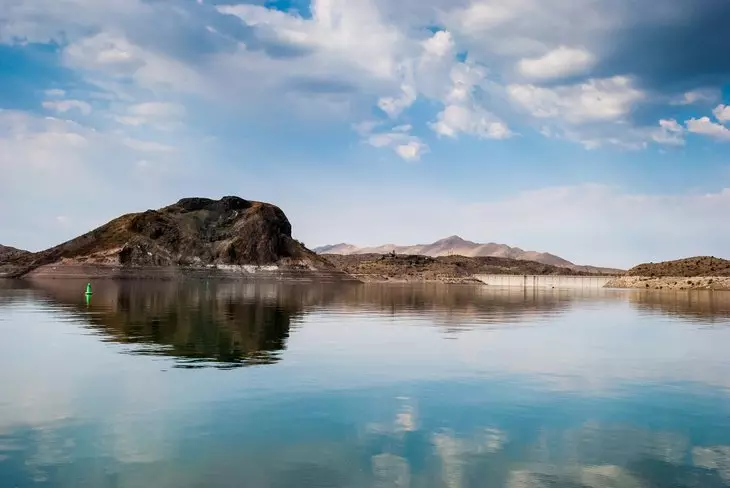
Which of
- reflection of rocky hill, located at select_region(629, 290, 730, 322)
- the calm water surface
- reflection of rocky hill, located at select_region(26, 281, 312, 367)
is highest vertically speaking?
reflection of rocky hill, located at select_region(629, 290, 730, 322)

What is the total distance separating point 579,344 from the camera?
54.3 meters

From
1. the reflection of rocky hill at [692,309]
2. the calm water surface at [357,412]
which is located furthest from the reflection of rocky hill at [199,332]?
the reflection of rocky hill at [692,309]

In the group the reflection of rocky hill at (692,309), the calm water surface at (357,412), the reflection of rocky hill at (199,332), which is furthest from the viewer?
the reflection of rocky hill at (692,309)

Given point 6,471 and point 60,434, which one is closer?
point 6,471

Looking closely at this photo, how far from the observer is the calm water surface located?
19.0 metres

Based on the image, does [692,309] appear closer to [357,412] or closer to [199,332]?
[199,332]

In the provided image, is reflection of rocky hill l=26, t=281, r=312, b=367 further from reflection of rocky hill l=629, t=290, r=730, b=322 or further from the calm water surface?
reflection of rocky hill l=629, t=290, r=730, b=322

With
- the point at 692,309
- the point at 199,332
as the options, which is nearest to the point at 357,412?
the point at 199,332

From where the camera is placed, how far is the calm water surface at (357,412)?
18984mm

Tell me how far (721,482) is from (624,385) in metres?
16.7

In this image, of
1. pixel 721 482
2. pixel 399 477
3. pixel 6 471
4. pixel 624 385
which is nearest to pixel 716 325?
pixel 624 385

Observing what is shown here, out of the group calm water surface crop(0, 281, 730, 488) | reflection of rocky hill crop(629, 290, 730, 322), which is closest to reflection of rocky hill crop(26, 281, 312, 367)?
calm water surface crop(0, 281, 730, 488)

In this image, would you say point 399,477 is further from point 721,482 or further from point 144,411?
point 144,411

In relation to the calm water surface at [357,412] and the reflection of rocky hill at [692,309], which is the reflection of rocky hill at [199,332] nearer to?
the calm water surface at [357,412]
